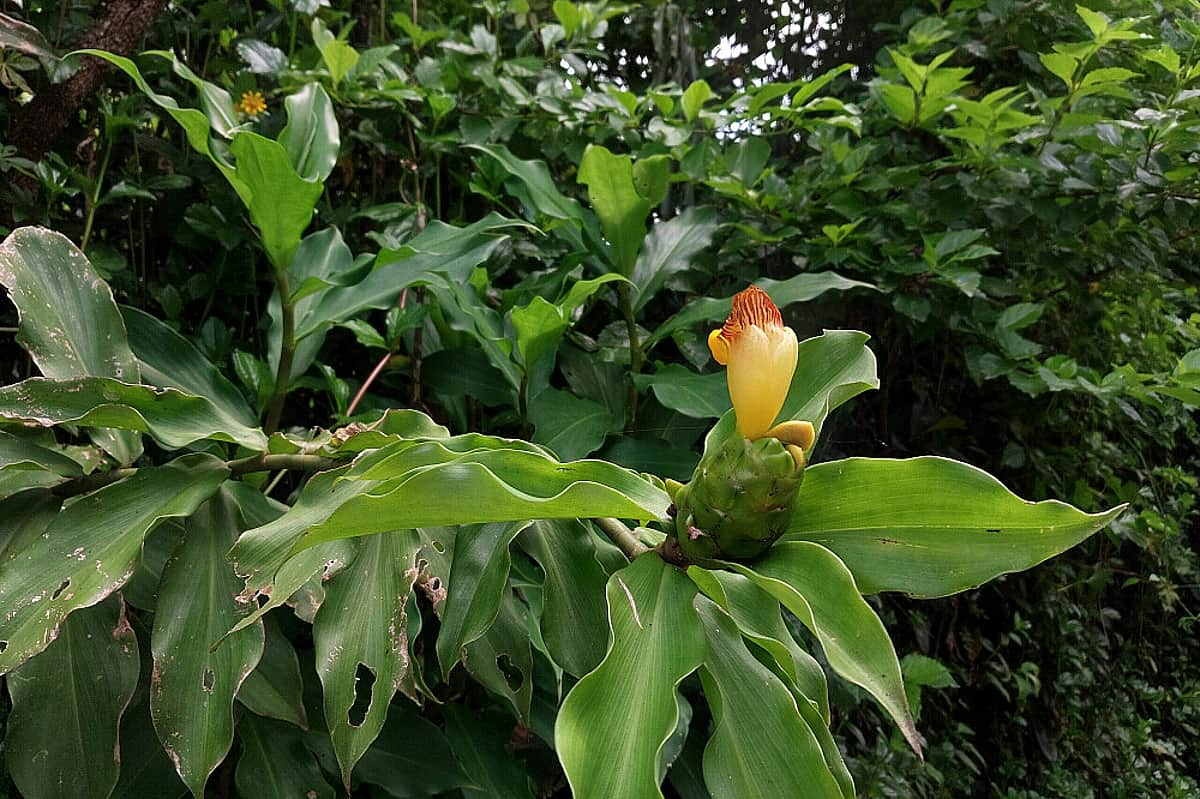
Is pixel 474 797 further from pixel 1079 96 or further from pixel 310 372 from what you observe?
pixel 1079 96

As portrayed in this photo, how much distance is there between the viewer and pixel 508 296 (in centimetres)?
97

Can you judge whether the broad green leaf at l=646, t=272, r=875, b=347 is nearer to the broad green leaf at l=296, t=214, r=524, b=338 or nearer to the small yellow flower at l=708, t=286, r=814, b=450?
the broad green leaf at l=296, t=214, r=524, b=338

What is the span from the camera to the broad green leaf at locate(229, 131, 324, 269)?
690mm

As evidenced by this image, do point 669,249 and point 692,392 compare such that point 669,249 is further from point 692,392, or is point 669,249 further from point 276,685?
point 276,685

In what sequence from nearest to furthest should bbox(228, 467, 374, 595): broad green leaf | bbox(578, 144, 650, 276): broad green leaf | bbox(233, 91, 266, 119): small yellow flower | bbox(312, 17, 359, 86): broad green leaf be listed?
bbox(228, 467, 374, 595): broad green leaf
bbox(578, 144, 650, 276): broad green leaf
bbox(312, 17, 359, 86): broad green leaf
bbox(233, 91, 266, 119): small yellow flower

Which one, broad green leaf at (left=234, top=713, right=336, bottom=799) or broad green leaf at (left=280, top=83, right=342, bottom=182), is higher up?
broad green leaf at (left=280, top=83, right=342, bottom=182)

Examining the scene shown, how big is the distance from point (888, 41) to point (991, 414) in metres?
0.78

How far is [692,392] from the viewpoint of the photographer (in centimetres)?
85

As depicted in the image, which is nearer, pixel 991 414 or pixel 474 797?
pixel 474 797

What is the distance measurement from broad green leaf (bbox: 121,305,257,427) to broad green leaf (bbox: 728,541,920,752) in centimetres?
59

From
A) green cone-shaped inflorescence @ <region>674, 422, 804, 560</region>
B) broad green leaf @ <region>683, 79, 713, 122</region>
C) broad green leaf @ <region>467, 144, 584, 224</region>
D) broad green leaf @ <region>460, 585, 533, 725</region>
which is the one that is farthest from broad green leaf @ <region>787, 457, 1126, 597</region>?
broad green leaf @ <region>683, 79, 713, 122</region>

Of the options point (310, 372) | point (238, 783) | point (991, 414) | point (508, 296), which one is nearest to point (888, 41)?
point (991, 414)

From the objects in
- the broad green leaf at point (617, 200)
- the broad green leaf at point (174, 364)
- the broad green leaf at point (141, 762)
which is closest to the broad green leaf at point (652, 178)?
the broad green leaf at point (617, 200)

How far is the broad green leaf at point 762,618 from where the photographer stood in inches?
16.8
